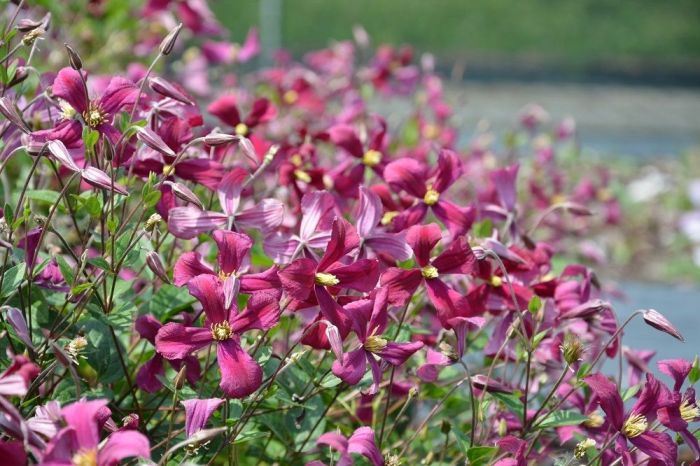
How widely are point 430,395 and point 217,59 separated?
1201 mm

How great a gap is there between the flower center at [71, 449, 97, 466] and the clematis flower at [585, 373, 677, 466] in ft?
1.65

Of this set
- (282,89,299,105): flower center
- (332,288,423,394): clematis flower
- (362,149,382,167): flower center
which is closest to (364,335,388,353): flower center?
(332,288,423,394): clematis flower

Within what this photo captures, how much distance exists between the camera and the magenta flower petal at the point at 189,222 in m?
1.01

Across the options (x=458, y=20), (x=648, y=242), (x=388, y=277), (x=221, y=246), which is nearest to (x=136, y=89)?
(x=221, y=246)

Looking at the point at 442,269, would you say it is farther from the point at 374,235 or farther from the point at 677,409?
the point at 677,409

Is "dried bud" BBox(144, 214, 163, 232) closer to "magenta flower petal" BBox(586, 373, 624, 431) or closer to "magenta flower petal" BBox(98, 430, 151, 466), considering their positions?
"magenta flower petal" BBox(98, 430, 151, 466)

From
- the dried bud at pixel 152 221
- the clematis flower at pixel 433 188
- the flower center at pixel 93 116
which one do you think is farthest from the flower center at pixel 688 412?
the flower center at pixel 93 116

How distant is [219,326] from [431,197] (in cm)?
37

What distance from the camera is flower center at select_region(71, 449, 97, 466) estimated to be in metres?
0.70

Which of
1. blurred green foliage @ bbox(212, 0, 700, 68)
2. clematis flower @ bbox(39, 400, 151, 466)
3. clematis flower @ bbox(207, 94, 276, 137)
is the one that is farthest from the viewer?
blurred green foliage @ bbox(212, 0, 700, 68)

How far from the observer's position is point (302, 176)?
125cm

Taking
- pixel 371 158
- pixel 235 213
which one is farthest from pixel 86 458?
pixel 371 158

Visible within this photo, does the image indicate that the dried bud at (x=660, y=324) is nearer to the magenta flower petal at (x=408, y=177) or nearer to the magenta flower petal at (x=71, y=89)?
the magenta flower petal at (x=408, y=177)

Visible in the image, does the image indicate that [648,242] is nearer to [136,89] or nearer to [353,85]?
[353,85]
